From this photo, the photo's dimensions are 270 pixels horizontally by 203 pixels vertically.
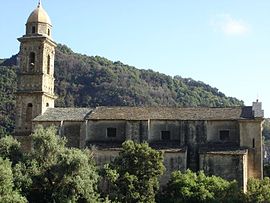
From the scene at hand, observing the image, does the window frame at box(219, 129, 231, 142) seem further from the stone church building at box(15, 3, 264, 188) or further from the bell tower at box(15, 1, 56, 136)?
the bell tower at box(15, 1, 56, 136)

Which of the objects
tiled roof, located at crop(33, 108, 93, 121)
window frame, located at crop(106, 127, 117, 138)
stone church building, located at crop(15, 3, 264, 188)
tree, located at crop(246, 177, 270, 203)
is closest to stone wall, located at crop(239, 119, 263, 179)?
stone church building, located at crop(15, 3, 264, 188)

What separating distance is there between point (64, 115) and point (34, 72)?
556 centimetres

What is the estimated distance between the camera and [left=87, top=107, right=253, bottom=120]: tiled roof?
151ft

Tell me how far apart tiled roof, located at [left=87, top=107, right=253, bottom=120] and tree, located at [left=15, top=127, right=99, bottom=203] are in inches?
357

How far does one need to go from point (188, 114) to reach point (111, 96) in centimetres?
8584

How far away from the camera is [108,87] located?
135500 millimetres

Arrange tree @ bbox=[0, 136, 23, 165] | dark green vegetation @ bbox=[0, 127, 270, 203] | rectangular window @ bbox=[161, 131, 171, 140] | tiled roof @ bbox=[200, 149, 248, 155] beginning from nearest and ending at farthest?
dark green vegetation @ bbox=[0, 127, 270, 203], tree @ bbox=[0, 136, 23, 165], tiled roof @ bbox=[200, 149, 248, 155], rectangular window @ bbox=[161, 131, 171, 140]

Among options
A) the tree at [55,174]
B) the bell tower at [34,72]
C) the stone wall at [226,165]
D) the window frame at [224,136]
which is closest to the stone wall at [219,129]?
the window frame at [224,136]

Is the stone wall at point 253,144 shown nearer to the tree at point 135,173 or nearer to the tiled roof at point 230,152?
the tiled roof at point 230,152

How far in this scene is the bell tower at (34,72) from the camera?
49625 millimetres

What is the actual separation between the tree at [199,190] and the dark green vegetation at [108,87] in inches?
3075

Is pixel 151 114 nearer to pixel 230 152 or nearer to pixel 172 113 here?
pixel 172 113

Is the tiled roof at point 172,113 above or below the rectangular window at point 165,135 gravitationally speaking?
above

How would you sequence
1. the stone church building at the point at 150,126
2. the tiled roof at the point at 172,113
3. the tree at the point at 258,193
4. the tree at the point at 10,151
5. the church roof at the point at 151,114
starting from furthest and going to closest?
the church roof at the point at 151,114, the tiled roof at the point at 172,113, the stone church building at the point at 150,126, the tree at the point at 10,151, the tree at the point at 258,193
